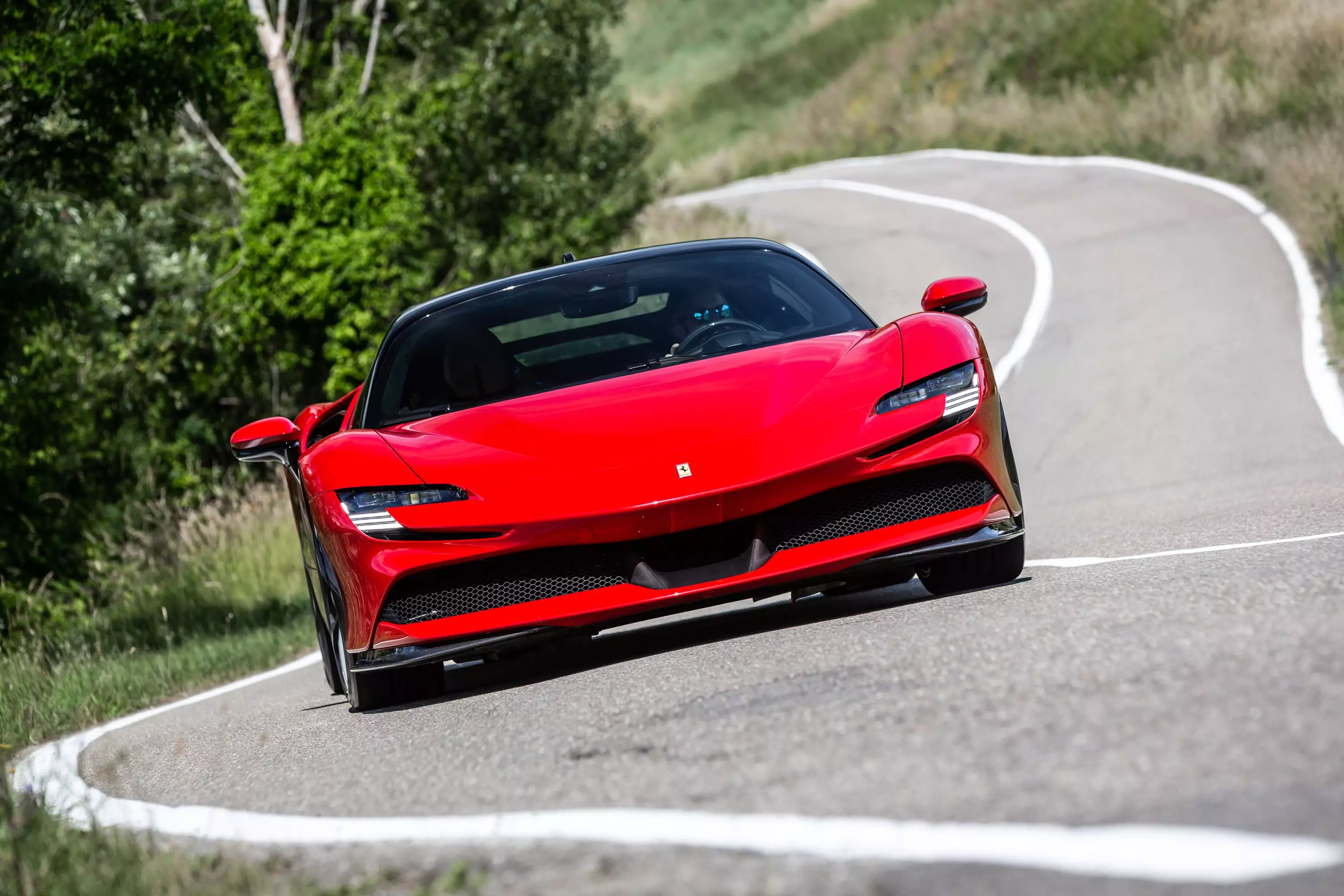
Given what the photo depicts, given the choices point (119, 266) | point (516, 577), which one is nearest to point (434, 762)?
point (516, 577)

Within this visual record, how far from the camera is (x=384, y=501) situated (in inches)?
234

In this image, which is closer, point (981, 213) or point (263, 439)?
point (263, 439)

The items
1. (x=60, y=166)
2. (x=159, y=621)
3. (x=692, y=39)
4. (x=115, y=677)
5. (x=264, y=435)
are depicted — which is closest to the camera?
(x=264, y=435)

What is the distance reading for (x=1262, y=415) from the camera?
12047mm

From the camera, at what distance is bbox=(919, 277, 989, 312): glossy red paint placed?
273 inches

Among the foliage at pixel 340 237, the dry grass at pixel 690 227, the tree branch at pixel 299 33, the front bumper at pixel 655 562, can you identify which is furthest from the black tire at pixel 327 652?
the tree branch at pixel 299 33

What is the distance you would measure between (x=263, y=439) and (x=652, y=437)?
2.01 m

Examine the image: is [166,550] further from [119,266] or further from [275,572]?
[119,266]

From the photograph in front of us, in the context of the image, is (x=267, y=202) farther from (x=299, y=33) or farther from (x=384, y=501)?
(x=384, y=501)

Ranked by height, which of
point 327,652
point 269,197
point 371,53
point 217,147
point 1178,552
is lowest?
point 1178,552

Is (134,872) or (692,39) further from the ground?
(134,872)

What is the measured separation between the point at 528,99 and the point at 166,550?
10.4 m

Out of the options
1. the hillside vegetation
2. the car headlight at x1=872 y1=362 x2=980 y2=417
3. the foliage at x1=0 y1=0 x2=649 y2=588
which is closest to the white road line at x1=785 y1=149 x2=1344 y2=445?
the hillside vegetation

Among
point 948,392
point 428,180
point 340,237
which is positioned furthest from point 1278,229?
point 948,392
